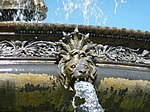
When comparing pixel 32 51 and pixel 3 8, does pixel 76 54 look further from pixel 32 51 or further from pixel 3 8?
pixel 3 8

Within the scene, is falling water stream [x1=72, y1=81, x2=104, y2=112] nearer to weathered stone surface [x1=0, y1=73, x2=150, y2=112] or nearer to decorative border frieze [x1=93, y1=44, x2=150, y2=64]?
weathered stone surface [x1=0, y1=73, x2=150, y2=112]

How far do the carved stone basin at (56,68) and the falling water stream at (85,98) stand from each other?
0.49 feet

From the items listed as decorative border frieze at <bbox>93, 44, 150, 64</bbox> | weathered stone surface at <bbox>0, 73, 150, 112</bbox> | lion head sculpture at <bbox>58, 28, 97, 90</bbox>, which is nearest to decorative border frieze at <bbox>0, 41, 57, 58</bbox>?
lion head sculpture at <bbox>58, 28, 97, 90</bbox>

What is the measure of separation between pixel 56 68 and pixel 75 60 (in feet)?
0.87

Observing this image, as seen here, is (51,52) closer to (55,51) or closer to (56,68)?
(55,51)

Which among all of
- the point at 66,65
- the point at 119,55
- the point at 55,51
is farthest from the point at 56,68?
the point at 119,55

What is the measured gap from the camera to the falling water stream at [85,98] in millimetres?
5391

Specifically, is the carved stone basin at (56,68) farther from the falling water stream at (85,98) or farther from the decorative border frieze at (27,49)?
the falling water stream at (85,98)

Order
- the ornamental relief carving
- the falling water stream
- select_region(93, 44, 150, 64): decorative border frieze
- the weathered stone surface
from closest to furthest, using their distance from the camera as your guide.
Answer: the falling water stream, the weathered stone surface, the ornamental relief carving, select_region(93, 44, 150, 64): decorative border frieze

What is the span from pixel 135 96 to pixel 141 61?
0.59m

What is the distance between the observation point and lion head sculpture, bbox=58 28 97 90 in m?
5.48

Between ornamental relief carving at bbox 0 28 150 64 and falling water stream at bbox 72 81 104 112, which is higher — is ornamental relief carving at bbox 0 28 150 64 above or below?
above

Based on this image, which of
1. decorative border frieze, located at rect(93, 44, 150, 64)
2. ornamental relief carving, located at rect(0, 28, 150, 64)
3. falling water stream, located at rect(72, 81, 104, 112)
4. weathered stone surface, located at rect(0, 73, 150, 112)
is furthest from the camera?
decorative border frieze, located at rect(93, 44, 150, 64)

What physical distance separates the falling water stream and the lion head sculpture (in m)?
0.08
